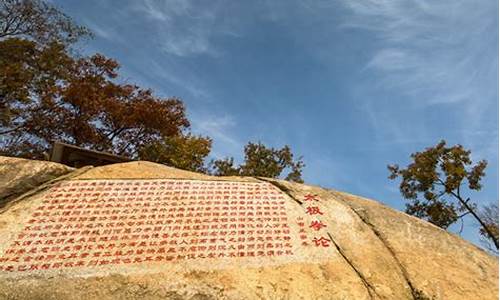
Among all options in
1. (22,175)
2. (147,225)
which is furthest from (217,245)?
(22,175)

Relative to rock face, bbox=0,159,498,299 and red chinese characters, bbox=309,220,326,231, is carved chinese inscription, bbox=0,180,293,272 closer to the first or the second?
rock face, bbox=0,159,498,299

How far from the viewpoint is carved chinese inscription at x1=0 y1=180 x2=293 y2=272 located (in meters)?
5.56

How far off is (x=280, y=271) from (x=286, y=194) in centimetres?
177

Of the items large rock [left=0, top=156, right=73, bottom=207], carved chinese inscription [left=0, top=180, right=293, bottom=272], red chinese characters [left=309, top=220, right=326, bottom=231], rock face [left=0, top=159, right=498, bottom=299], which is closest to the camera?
rock face [left=0, top=159, right=498, bottom=299]

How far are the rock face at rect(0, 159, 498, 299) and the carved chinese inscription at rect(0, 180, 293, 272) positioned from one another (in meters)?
0.01

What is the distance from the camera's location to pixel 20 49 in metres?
17.8

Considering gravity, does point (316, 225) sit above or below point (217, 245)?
above

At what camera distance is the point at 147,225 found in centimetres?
607

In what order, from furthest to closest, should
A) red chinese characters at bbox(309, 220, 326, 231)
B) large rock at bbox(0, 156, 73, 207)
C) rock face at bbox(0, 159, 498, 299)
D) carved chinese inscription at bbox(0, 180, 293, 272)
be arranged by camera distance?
1. large rock at bbox(0, 156, 73, 207)
2. red chinese characters at bbox(309, 220, 326, 231)
3. carved chinese inscription at bbox(0, 180, 293, 272)
4. rock face at bbox(0, 159, 498, 299)

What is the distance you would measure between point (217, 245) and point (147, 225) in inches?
38.9

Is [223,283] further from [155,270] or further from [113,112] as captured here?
[113,112]

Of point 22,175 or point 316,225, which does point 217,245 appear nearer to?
point 316,225

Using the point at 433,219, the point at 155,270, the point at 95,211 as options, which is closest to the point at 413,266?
the point at 155,270

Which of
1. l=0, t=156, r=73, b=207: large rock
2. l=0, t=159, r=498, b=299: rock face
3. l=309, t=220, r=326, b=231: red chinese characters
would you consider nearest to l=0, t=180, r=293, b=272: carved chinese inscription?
l=0, t=159, r=498, b=299: rock face
